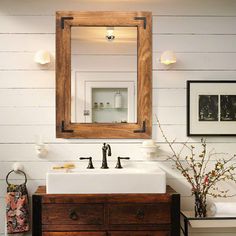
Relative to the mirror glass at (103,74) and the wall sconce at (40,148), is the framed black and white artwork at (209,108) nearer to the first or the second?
the mirror glass at (103,74)

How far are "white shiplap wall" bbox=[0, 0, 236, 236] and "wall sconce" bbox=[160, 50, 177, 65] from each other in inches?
3.0

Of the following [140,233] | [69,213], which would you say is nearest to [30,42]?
[69,213]

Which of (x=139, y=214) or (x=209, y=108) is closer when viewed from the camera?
(x=139, y=214)

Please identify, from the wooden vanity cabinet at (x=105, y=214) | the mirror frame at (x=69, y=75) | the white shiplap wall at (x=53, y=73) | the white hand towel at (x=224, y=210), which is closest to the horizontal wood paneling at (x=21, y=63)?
the white shiplap wall at (x=53, y=73)

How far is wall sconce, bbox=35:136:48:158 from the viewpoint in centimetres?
295

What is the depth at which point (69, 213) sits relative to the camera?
8.43 feet

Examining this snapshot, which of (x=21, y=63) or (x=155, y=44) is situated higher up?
(x=155, y=44)

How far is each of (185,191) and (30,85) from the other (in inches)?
58.0

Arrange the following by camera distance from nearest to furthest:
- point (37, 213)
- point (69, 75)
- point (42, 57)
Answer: point (37, 213)
point (42, 57)
point (69, 75)

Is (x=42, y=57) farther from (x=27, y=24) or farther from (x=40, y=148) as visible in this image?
(x=40, y=148)

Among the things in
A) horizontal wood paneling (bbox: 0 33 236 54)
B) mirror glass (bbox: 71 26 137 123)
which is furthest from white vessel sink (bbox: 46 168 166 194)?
horizontal wood paneling (bbox: 0 33 236 54)

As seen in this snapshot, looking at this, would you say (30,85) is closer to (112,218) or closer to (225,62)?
(112,218)

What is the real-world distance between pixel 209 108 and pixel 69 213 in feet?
4.43

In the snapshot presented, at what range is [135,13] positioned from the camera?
3.01 meters
